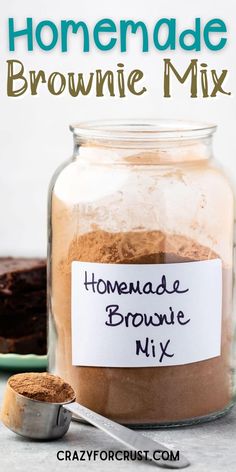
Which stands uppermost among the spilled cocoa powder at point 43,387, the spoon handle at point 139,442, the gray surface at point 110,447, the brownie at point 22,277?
the brownie at point 22,277

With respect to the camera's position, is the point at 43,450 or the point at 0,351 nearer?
the point at 43,450

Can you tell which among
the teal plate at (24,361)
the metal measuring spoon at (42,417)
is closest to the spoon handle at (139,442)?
the metal measuring spoon at (42,417)

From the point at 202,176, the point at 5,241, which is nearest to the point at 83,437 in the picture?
the point at 202,176

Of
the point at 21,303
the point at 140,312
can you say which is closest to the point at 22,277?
the point at 21,303

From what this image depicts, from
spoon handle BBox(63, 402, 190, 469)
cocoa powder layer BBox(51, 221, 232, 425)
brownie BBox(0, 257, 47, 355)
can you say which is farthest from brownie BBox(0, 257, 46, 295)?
spoon handle BBox(63, 402, 190, 469)

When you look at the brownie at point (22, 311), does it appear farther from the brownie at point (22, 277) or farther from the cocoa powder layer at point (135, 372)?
the cocoa powder layer at point (135, 372)

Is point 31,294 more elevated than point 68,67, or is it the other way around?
point 68,67

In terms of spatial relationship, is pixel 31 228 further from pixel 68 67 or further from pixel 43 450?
pixel 43 450
